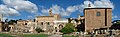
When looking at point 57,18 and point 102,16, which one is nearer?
point 102,16

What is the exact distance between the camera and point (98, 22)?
153 feet

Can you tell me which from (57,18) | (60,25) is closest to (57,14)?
(57,18)

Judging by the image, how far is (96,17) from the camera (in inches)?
1839

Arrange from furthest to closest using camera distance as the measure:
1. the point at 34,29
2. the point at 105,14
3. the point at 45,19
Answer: the point at 45,19
the point at 34,29
the point at 105,14

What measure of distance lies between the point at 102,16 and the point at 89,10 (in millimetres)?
2638

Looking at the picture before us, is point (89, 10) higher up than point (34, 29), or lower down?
higher up

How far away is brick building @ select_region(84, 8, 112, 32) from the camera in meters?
46.0

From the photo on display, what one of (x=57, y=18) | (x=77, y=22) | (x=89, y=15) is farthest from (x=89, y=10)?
(x=57, y=18)

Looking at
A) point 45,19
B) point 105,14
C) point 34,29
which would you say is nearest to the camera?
point 105,14

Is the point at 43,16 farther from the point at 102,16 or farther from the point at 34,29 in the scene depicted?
the point at 102,16

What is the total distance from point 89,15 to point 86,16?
59 centimetres

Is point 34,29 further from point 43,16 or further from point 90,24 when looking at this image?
point 90,24

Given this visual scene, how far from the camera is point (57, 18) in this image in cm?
6450

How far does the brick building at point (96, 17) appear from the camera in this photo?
4603cm
